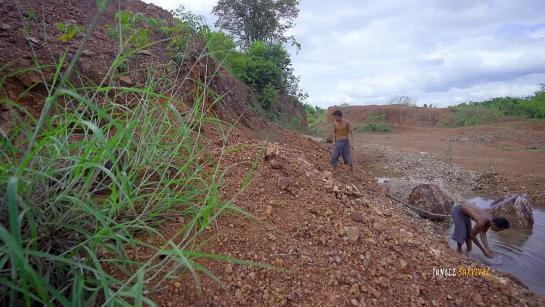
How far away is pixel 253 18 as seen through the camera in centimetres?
1266

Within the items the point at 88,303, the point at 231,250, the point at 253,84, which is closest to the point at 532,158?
the point at 253,84

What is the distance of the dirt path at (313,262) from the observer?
1611 millimetres

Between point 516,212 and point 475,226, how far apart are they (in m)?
1.78

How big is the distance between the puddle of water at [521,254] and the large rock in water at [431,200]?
0.38 m

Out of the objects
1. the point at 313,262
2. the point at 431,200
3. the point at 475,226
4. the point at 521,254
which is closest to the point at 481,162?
the point at 431,200

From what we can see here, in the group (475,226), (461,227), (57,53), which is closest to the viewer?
(57,53)

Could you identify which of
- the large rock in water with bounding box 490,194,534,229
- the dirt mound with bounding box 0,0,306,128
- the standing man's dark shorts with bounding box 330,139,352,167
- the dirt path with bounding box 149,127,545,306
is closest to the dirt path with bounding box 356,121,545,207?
the large rock in water with bounding box 490,194,534,229

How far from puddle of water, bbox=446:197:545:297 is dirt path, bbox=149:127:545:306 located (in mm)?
1538

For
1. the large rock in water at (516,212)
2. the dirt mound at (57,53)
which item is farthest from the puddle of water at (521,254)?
the dirt mound at (57,53)

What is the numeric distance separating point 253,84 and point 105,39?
17.2ft

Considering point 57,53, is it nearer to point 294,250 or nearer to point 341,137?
point 294,250

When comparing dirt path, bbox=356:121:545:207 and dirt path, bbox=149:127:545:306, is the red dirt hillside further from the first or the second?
dirt path, bbox=356:121:545:207

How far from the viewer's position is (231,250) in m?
1.77

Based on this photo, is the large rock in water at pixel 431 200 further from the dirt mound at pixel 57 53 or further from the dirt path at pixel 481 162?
the dirt mound at pixel 57 53
